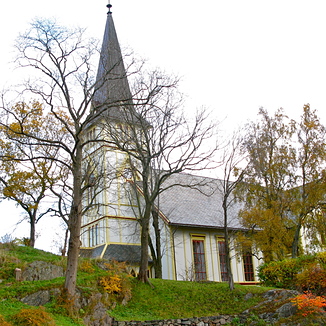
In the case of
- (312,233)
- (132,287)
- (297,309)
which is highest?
(312,233)

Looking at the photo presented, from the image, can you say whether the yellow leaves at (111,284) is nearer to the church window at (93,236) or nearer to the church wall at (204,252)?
the church wall at (204,252)

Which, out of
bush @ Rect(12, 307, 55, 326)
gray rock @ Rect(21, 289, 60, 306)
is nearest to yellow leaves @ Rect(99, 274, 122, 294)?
gray rock @ Rect(21, 289, 60, 306)

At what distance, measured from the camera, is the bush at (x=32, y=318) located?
442 inches

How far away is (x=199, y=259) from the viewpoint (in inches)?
1090

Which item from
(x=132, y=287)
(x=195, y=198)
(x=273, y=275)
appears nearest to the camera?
(x=132, y=287)

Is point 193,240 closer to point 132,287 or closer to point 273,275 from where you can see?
point 273,275

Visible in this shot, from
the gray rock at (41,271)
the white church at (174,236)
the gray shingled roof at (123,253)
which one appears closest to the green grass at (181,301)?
the gray rock at (41,271)

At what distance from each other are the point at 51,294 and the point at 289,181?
1392 cm

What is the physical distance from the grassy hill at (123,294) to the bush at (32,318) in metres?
0.06

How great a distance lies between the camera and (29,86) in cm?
1547

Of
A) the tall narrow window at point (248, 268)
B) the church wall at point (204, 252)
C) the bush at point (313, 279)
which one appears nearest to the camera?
the bush at point (313, 279)

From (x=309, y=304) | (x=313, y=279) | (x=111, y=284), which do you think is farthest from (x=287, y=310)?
(x=111, y=284)

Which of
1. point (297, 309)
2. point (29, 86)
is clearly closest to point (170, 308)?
point (297, 309)

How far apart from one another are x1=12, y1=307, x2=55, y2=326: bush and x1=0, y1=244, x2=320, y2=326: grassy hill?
57 mm
